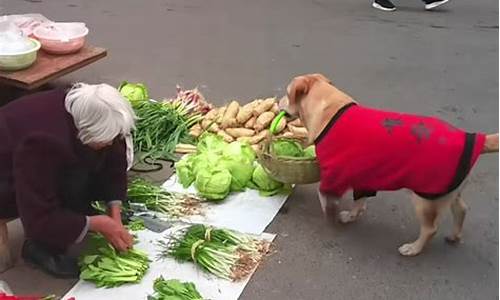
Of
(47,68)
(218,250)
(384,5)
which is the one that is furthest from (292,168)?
(384,5)

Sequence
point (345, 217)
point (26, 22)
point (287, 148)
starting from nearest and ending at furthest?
point (345, 217), point (287, 148), point (26, 22)

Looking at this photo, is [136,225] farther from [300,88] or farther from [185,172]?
[300,88]

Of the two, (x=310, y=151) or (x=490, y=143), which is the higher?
(x=490, y=143)

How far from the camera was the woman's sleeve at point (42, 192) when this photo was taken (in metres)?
2.28

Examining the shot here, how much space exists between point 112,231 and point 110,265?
13cm

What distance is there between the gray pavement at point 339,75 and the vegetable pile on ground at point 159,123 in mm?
188

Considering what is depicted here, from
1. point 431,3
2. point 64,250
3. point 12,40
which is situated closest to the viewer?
point 64,250

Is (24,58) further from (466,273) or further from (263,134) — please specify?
(466,273)

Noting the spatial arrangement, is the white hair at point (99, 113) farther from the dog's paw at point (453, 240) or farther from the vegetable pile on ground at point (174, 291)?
the dog's paw at point (453, 240)

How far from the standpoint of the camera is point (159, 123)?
11.5 feet

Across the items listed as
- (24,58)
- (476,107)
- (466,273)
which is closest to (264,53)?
(476,107)

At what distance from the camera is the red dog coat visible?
251 cm

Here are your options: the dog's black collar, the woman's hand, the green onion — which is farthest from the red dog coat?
the green onion

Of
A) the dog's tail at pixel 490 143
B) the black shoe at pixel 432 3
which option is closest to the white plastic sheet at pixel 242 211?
the dog's tail at pixel 490 143
